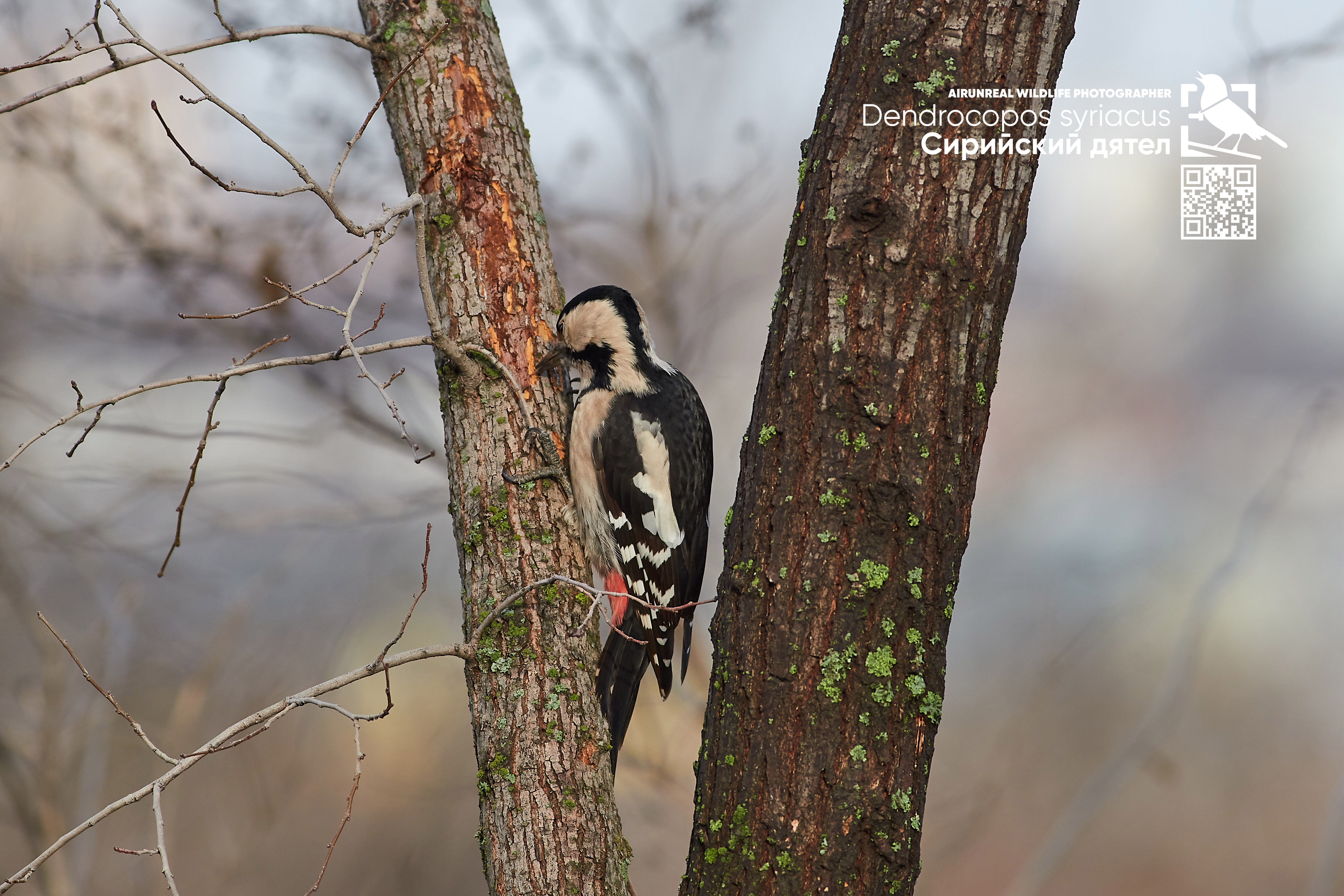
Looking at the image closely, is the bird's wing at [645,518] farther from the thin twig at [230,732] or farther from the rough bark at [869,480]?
the rough bark at [869,480]

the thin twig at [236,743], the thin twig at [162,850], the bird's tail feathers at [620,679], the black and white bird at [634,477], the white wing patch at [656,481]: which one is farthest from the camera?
the white wing patch at [656,481]

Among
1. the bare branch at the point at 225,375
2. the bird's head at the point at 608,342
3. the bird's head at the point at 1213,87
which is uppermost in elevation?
the bird's head at the point at 1213,87

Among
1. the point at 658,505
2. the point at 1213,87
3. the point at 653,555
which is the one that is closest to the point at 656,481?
the point at 658,505

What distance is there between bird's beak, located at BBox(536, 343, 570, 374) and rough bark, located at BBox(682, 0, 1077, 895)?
2.83ft

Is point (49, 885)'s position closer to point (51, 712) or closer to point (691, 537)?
point (51, 712)

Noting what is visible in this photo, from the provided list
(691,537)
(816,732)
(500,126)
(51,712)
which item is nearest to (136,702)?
(51,712)

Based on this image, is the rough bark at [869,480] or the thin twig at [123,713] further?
the thin twig at [123,713]

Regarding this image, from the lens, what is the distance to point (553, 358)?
2115 mm

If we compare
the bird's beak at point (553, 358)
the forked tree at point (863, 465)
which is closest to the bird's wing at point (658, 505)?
the bird's beak at point (553, 358)

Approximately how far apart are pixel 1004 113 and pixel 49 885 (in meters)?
5.64

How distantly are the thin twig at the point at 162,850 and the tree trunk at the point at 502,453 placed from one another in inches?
21.4

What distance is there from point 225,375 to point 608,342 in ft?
3.33

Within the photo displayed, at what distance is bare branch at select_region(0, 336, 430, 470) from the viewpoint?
154cm

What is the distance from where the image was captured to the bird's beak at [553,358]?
6.82 feet
